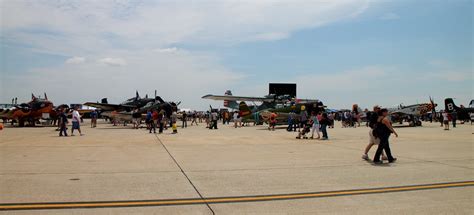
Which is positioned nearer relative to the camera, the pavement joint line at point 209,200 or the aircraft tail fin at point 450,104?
the pavement joint line at point 209,200

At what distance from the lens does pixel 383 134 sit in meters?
9.71

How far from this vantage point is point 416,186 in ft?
21.5

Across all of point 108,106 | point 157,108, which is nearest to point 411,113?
point 157,108

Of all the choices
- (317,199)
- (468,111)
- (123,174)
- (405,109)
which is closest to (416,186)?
(317,199)

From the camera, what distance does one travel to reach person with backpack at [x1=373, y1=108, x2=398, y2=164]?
9.50 meters

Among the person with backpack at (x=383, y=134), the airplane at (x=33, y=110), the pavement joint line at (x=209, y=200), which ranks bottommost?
the pavement joint line at (x=209, y=200)

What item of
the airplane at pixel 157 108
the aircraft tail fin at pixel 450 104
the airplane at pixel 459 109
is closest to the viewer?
the airplane at pixel 157 108

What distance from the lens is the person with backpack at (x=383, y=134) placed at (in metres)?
9.50

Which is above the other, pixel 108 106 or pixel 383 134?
pixel 108 106

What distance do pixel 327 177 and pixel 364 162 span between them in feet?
8.80

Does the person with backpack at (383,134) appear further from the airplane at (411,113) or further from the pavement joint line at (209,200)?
the airplane at (411,113)

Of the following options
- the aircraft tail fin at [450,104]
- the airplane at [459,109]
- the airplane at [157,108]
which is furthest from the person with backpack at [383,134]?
the aircraft tail fin at [450,104]

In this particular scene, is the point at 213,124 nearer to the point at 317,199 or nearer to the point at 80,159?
the point at 80,159

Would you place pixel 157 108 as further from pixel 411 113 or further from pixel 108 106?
pixel 411 113
